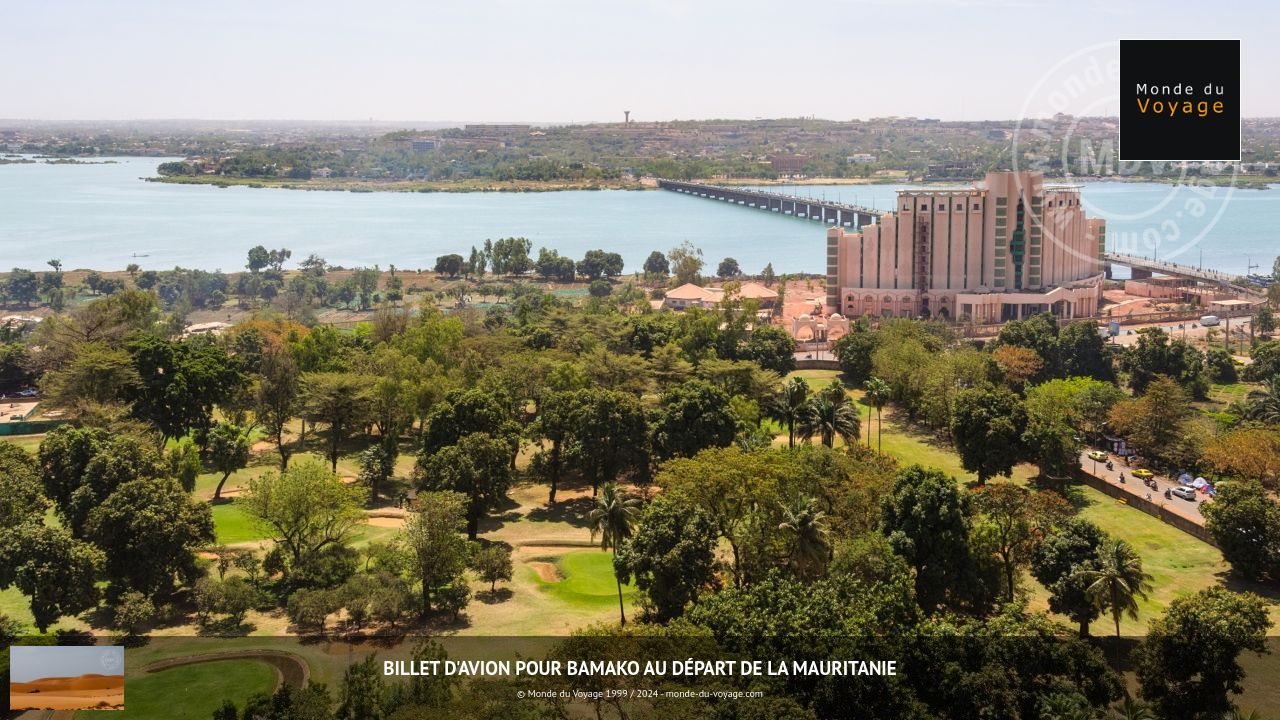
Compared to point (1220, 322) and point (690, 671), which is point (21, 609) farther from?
point (1220, 322)

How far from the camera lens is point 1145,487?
2611cm

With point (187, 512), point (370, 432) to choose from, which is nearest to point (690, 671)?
point (187, 512)

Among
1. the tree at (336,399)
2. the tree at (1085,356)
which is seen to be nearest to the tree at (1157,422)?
the tree at (1085,356)

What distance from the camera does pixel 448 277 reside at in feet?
221

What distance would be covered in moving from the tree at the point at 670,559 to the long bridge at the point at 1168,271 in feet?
159

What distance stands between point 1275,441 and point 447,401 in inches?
753

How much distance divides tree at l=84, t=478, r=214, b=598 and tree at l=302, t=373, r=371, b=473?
26.0ft

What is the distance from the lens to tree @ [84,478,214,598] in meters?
19.5

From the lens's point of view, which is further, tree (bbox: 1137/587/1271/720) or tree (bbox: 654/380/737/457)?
tree (bbox: 654/380/737/457)

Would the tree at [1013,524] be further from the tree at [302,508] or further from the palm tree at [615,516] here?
the tree at [302,508]

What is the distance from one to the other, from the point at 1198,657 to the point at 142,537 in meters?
17.2

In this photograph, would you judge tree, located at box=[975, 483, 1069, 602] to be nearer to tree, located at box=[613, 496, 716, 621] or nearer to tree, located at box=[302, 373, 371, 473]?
tree, located at box=[613, 496, 716, 621]

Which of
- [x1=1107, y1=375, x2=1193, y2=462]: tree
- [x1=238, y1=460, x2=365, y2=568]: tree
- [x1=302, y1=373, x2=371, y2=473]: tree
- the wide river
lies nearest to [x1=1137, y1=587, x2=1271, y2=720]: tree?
[x1=1107, y1=375, x2=1193, y2=462]: tree

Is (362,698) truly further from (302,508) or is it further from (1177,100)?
(1177,100)
